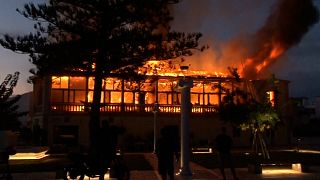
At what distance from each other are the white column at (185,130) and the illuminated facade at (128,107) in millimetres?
20697

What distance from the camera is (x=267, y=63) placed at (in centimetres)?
4638

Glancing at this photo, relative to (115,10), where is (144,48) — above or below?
below

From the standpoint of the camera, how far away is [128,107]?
112ft

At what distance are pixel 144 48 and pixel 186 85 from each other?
9644 mm

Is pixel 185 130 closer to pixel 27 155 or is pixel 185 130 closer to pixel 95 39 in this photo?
pixel 95 39

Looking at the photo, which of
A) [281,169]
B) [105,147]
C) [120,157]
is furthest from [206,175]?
[105,147]

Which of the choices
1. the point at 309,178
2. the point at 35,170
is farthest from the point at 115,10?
the point at 309,178

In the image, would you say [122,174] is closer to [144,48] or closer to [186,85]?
[186,85]

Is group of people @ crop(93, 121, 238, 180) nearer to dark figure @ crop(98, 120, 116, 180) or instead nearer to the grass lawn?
dark figure @ crop(98, 120, 116, 180)

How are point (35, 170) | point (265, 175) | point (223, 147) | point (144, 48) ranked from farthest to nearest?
point (144, 48) < point (35, 170) < point (265, 175) < point (223, 147)

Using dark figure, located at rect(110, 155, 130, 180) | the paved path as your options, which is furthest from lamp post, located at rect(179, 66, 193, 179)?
the paved path

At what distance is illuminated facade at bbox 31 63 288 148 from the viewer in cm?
3250

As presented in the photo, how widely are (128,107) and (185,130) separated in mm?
24042

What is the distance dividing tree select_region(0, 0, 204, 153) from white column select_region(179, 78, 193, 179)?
325 inches
